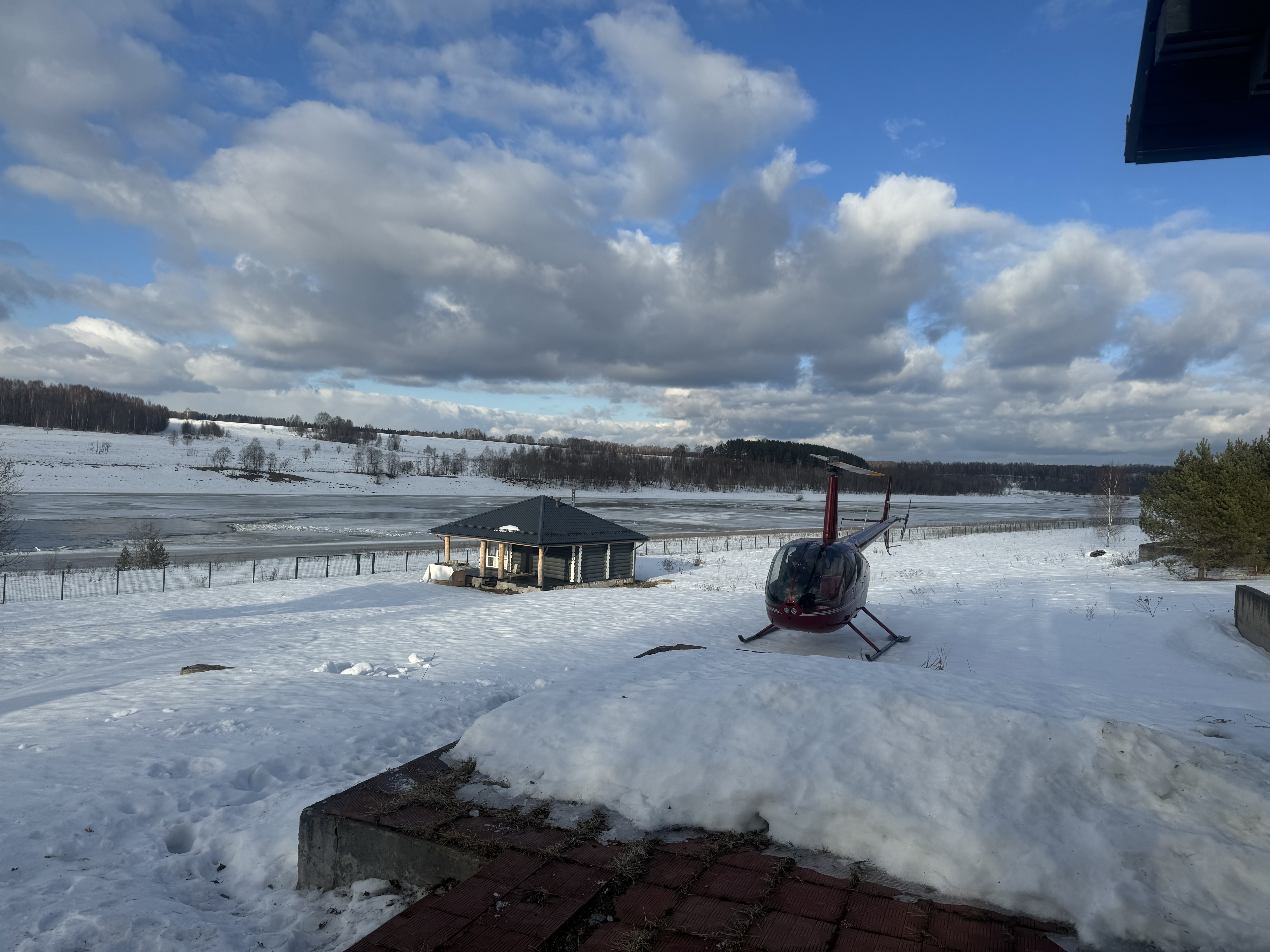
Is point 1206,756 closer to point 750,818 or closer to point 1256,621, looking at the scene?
point 750,818

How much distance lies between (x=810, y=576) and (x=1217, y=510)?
19.6m

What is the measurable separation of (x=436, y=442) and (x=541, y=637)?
17996 centimetres

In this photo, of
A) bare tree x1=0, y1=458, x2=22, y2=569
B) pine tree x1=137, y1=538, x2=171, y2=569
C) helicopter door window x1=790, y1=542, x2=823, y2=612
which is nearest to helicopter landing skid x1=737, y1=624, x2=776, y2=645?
helicopter door window x1=790, y1=542, x2=823, y2=612

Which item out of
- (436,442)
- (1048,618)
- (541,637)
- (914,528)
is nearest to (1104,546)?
(914,528)

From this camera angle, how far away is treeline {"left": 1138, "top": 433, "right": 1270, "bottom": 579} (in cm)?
2256

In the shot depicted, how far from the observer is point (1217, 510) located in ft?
76.8

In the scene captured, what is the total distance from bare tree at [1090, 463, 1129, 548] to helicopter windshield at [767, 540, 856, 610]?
123 feet

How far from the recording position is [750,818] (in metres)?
4.03

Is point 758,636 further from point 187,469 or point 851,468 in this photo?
point 187,469

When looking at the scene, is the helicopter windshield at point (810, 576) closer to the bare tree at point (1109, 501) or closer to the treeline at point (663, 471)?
the bare tree at point (1109, 501)

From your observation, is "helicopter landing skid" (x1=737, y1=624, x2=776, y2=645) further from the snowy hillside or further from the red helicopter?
the snowy hillside

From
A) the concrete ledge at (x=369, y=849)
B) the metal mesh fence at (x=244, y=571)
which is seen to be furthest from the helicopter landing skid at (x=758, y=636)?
the concrete ledge at (x=369, y=849)

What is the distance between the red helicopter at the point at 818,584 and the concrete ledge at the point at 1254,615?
8264mm

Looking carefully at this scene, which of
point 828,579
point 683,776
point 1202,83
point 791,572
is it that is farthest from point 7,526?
point 1202,83
